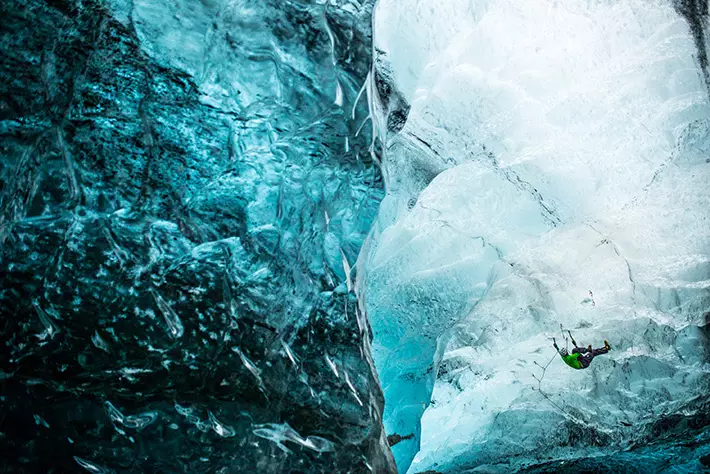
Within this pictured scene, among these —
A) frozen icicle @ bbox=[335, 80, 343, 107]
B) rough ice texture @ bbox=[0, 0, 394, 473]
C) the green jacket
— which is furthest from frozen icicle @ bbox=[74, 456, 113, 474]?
the green jacket

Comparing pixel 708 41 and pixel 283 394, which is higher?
pixel 708 41

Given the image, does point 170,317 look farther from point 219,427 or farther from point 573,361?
point 573,361

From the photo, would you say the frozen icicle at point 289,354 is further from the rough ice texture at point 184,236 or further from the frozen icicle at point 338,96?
the frozen icicle at point 338,96

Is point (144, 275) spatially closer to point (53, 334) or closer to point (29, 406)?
point (53, 334)

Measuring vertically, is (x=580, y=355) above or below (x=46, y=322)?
below

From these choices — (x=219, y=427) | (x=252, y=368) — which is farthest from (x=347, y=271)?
(x=219, y=427)

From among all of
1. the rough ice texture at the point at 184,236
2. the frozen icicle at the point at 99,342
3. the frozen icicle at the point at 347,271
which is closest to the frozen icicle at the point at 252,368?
the rough ice texture at the point at 184,236

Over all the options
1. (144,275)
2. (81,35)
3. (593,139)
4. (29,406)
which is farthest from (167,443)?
(593,139)

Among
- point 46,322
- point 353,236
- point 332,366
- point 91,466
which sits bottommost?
point 91,466
